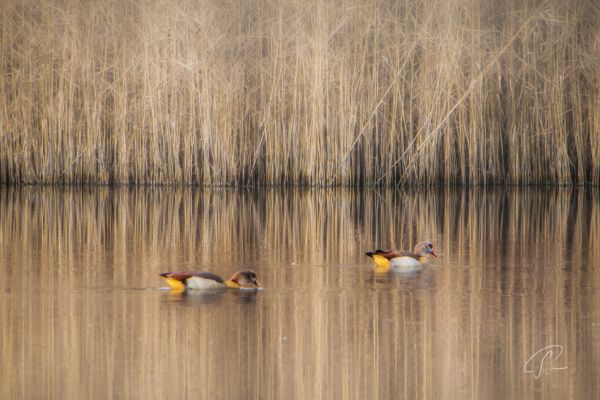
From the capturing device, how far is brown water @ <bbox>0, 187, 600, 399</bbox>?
191 inches

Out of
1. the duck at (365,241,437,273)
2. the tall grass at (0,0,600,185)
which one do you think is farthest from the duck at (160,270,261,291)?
the tall grass at (0,0,600,185)

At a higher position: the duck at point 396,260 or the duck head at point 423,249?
the duck head at point 423,249

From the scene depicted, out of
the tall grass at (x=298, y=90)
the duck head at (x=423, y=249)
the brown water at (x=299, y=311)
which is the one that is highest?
the tall grass at (x=298, y=90)

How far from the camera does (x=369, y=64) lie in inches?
593

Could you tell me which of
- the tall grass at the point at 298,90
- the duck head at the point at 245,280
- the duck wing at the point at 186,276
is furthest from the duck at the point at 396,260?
the tall grass at the point at 298,90

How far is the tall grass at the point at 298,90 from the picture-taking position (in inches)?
587

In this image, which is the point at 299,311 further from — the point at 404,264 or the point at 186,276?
the point at 404,264

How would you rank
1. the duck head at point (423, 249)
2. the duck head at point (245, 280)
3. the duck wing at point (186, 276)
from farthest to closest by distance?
the duck head at point (423, 249)
the duck head at point (245, 280)
the duck wing at point (186, 276)

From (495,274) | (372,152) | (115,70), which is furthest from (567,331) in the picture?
(115,70)

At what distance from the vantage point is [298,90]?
49.0 feet

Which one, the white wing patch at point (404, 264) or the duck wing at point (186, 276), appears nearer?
the duck wing at point (186, 276)

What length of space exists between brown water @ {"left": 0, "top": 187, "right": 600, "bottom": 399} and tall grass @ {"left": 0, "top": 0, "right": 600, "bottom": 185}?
11.4ft

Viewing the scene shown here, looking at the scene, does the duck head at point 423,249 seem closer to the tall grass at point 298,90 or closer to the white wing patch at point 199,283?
the white wing patch at point 199,283

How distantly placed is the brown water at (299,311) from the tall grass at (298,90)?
137 inches
